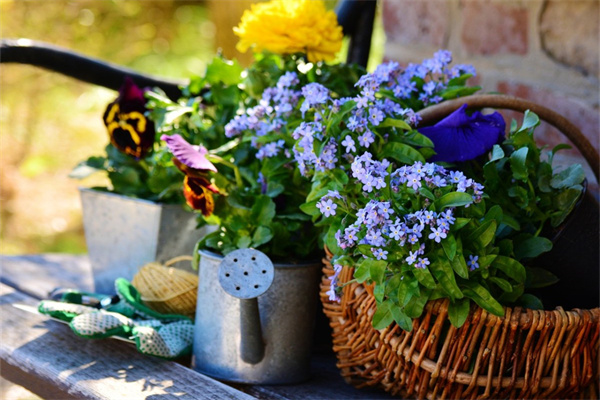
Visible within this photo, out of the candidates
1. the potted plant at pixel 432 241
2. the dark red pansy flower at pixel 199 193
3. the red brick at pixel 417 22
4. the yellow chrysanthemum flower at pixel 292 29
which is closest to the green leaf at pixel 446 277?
the potted plant at pixel 432 241

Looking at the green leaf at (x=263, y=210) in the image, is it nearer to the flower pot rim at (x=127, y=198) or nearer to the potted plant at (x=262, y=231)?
the potted plant at (x=262, y=231)

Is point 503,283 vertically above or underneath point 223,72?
underneath

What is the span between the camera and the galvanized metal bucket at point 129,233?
3.81 feet

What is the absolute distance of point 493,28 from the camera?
4.33 feet

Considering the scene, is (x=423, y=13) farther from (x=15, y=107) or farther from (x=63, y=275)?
(x=15, y=107)

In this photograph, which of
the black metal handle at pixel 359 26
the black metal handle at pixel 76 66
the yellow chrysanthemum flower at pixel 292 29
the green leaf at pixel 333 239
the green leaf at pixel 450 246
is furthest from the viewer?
the black metal handle at pixel 359 26

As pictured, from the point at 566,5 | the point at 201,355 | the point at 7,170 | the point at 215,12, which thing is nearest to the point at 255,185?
the point at 201,355

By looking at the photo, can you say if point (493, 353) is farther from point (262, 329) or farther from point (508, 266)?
point (262, 329)

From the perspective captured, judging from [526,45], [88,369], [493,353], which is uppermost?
[526,45]

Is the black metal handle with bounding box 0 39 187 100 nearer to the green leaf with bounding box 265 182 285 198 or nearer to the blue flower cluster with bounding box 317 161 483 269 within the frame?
the green leaf with bounding box 265 182 285 198

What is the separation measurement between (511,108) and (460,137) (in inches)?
3.7

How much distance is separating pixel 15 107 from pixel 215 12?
53.9 inches

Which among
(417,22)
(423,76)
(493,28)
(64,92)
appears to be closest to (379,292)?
(423,76)

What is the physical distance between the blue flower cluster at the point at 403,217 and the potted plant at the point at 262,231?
17 cm
